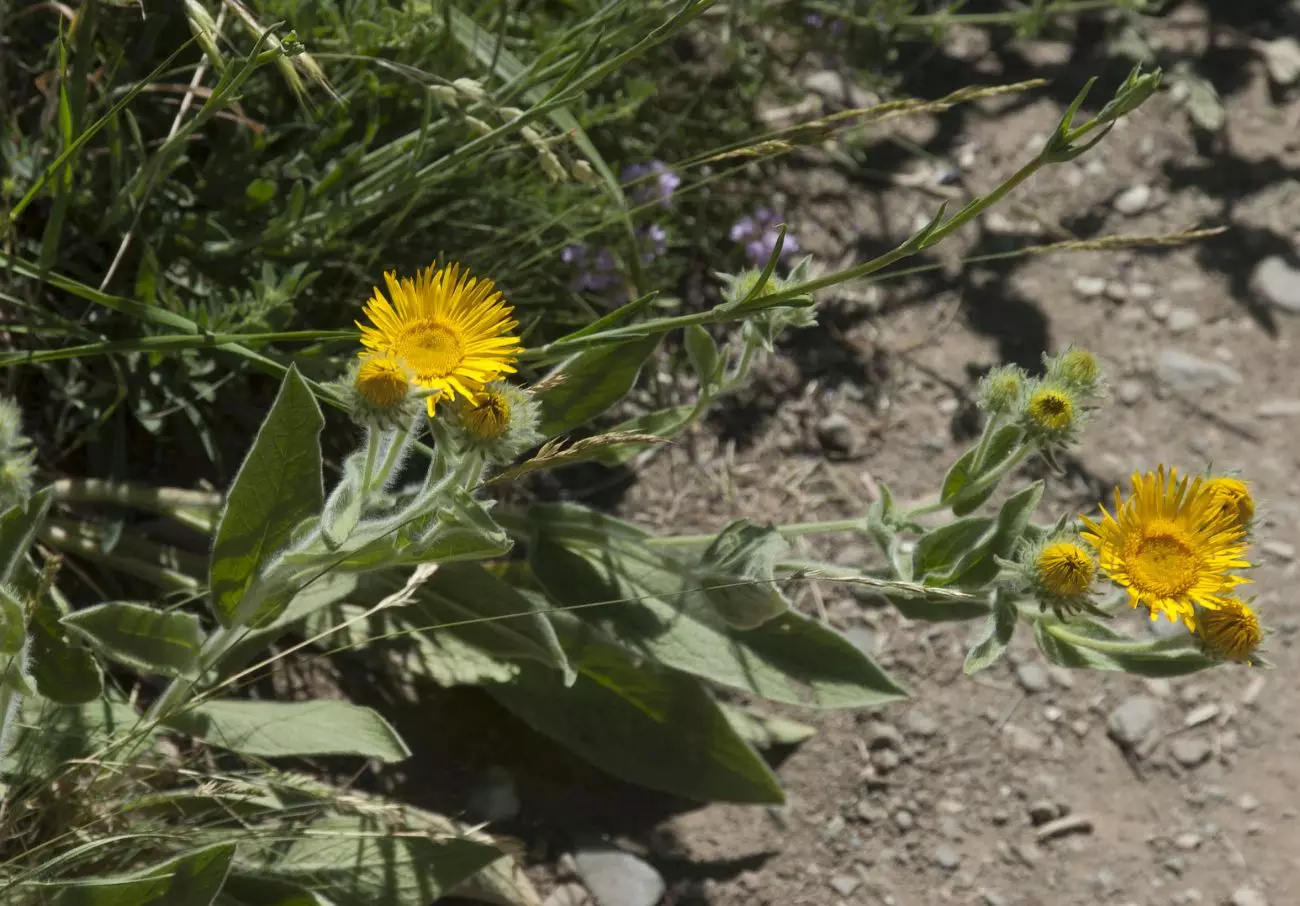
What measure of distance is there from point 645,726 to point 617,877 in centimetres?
39

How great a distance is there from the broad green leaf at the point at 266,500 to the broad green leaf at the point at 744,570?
0.87 meters

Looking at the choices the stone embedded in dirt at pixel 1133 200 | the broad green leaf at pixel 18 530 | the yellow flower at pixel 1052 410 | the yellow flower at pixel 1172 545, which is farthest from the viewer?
the stone embedded in dirt at pixel 1133 200

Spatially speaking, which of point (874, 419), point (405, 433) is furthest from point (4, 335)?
point (874, 419)

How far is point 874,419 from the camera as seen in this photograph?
415 centimetres

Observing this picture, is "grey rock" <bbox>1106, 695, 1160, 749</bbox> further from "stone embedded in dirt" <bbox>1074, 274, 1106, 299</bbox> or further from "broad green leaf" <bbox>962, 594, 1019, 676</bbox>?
"stone embedded in dirt" <bbox>1074, 274, 1106, 299</bbox>

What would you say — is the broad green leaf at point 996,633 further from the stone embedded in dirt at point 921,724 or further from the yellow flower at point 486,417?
the stone embedded in dirt at point 921,724

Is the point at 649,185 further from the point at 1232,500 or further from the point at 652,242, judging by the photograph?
the point at 1232,500

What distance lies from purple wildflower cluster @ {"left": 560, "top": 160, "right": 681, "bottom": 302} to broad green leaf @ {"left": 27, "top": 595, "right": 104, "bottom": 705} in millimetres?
1637

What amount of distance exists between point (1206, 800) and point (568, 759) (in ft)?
5.71

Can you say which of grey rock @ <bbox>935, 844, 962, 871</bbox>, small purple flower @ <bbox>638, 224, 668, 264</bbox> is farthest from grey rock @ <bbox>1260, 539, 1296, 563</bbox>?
small purple flower @ <bbox>638, 224, 668, 264</bbox>

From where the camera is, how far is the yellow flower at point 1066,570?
7.92ft

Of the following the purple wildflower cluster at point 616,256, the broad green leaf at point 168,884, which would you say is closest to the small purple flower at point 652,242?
the purple wildflower cluster at point 616,256

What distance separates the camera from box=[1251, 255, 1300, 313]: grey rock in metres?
4.40

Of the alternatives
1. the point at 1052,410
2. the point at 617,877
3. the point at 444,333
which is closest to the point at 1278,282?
the point at 1052,410
